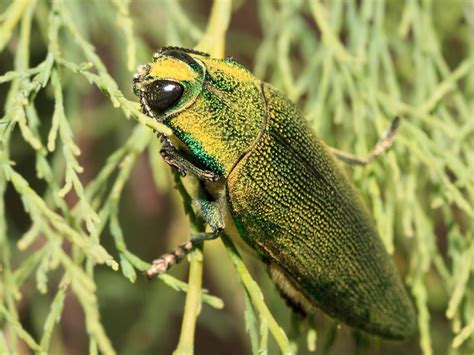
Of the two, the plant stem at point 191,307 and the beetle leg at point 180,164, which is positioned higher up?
the beetle leg at point 180,164

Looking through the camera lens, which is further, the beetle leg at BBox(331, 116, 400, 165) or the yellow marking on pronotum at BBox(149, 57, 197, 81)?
the beetle leg at BBox(331, 116, 400, 165)

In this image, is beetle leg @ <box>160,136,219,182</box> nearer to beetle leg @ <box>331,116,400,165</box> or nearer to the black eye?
the black eye

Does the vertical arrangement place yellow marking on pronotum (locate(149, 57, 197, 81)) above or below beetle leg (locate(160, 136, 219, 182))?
above

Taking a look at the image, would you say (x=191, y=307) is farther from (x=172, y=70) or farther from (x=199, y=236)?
(x=172, y=70)

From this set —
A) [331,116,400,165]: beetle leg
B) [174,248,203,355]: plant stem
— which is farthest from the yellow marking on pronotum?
[331,116,400,165]: beetle leg

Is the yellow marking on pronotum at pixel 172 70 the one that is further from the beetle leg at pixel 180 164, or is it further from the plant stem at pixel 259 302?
the plant stem at pixel 259 302

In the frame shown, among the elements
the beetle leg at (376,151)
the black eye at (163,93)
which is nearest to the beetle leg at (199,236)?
the black eye at (163,93)
